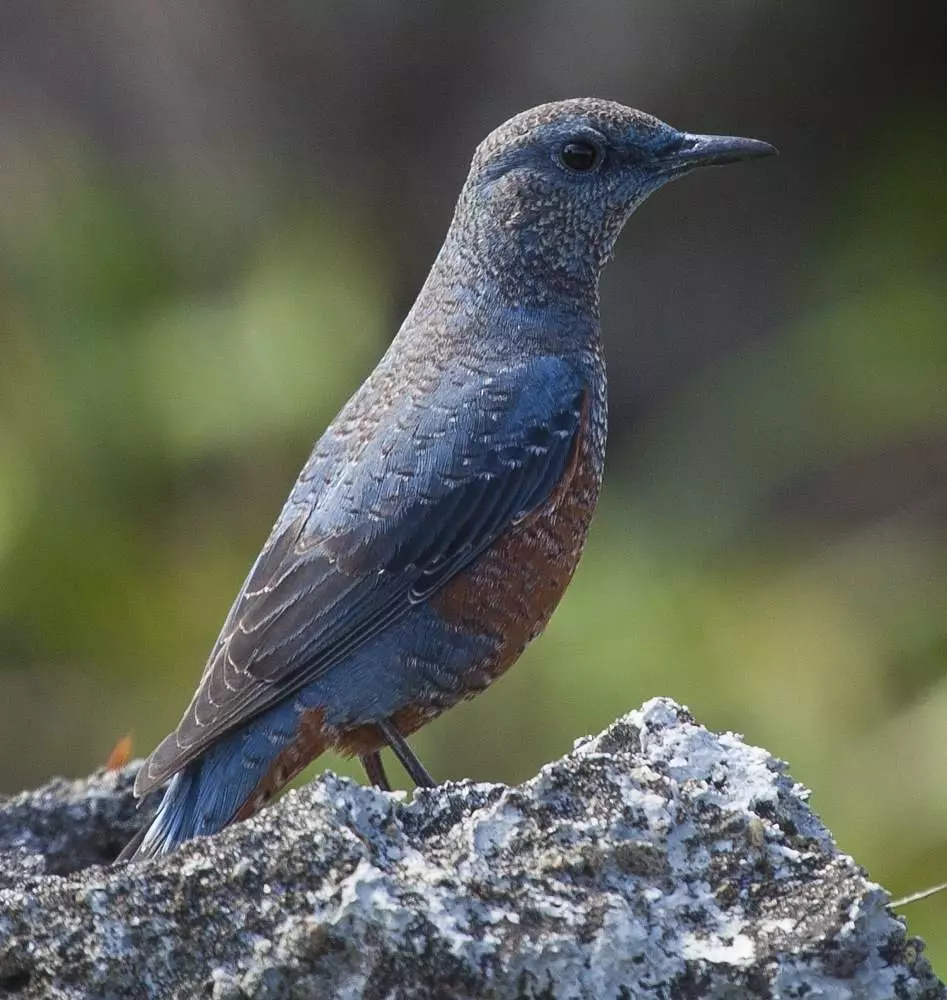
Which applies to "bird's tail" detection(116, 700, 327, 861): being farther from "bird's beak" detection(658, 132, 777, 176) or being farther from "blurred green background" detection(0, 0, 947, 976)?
"blurred green background" detection(0, 0, 947, 976)

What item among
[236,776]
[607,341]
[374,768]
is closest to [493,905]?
[236,776]

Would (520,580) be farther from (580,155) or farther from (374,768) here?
(580,155)

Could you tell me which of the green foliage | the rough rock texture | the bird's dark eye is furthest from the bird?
the green foliage

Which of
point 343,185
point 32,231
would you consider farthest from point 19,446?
point 343,185

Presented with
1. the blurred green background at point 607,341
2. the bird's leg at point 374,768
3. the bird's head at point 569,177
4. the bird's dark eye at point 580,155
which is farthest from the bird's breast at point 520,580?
the blurred green background at point 607,341

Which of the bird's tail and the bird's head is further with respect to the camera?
the bird's head

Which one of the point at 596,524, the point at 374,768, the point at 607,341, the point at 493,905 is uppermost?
the point at 607,341

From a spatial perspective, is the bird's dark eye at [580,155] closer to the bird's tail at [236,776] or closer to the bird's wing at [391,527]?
the bird's wing at [391,527]
